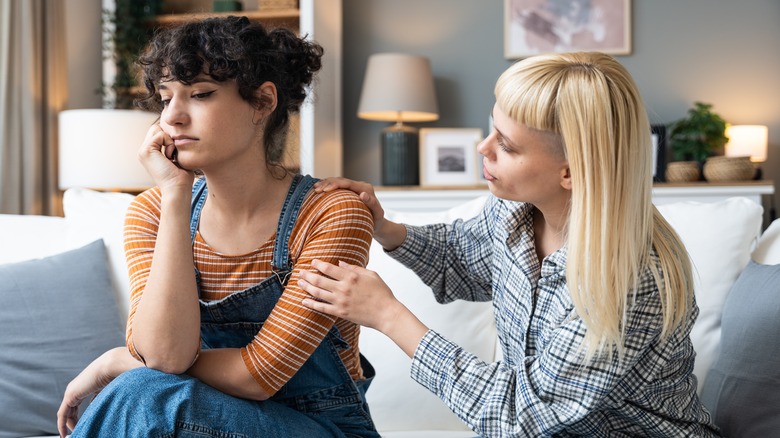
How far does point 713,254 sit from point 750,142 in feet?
8.32

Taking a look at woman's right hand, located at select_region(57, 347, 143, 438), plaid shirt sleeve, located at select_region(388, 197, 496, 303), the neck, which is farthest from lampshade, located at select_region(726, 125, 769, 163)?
woman's right hand, located at select_region(57, 347, 143, 438)

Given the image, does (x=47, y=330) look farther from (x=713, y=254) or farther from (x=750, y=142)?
(x=750, y=142)

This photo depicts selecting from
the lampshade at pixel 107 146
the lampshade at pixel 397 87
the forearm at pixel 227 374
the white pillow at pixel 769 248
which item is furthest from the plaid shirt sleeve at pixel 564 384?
the lampshade at pixel 397 87

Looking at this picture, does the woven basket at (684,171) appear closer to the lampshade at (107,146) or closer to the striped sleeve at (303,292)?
the lampshade at (107,146)

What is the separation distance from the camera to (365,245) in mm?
1422

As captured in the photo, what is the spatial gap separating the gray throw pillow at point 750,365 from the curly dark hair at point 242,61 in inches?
37.0

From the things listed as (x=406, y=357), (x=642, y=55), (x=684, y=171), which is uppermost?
(x=642, y=55)

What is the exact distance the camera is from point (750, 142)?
4.08 meters

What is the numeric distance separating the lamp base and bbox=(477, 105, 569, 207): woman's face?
115 inches

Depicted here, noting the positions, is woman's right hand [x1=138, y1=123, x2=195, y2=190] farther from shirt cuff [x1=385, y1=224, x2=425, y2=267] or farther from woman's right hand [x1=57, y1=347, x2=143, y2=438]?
shirt cuff [x1=385, y1=224, x2=425, y2=267]

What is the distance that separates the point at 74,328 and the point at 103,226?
1.07 feet

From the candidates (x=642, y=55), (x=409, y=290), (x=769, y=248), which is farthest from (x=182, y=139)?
(x=642, y=55)

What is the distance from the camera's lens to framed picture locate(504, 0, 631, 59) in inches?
174

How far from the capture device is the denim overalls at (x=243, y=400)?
1.20m
